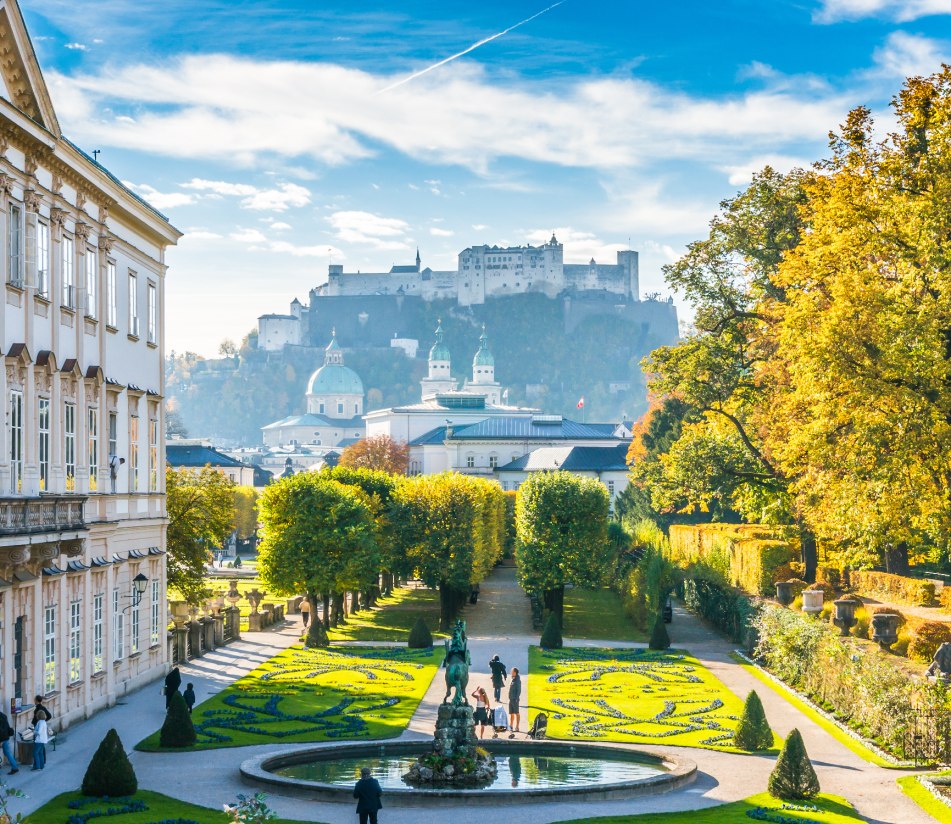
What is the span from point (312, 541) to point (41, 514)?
89.2 ft

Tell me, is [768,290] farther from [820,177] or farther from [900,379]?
[900,379]

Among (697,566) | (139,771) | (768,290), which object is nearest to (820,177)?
(768,290)

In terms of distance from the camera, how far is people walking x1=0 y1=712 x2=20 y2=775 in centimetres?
2727

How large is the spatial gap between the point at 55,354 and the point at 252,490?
333ft

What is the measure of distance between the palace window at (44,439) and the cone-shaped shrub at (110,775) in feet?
25.8

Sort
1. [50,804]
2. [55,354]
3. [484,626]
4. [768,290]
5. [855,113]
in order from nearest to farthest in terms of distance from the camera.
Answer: [50,804]
[55,354]
[855,113]
[768,290]
[484,626]

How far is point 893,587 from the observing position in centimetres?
4588

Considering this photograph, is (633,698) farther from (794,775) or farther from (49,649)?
(49,649)

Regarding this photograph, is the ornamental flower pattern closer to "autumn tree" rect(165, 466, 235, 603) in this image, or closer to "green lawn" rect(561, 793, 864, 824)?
"green lawn" rect(561, 793, 864, 824)

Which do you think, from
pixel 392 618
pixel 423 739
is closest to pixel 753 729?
pixel 423 739

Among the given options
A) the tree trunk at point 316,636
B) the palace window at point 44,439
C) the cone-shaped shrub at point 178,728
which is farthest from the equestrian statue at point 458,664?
the tree trunk at point 316,636

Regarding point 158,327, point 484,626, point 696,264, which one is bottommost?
point 484,626

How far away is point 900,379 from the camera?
3525 centimetres

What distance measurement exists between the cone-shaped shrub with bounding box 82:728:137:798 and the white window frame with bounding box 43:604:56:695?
255 inches
